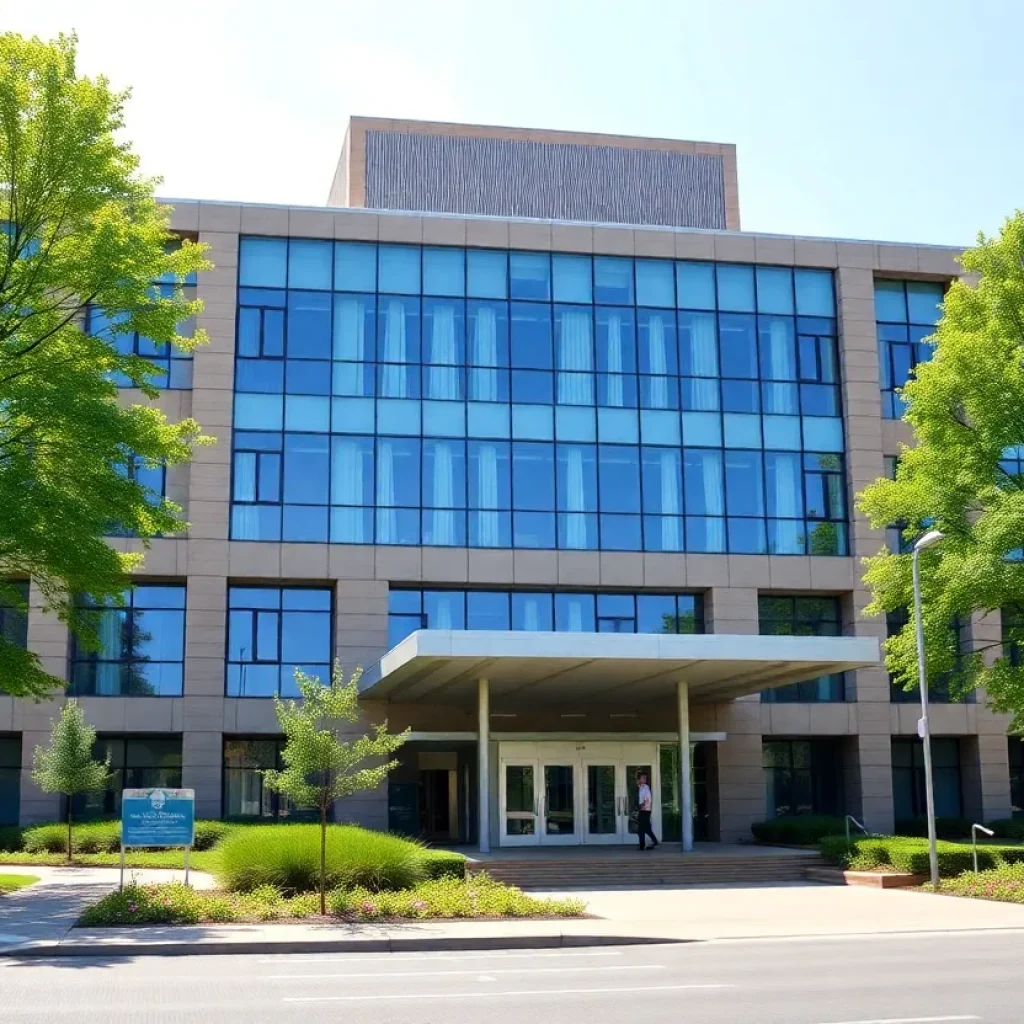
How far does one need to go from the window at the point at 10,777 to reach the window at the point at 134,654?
2.56m

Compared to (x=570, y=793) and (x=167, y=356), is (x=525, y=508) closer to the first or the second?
(x=570, y=793)

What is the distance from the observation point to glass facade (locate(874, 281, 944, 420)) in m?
41.3

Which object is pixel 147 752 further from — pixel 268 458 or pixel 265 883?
pixel 265 883

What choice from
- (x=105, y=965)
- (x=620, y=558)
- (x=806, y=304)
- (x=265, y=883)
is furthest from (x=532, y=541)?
(x=105, y=965)

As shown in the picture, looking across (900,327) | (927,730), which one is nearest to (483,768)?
(927,730)

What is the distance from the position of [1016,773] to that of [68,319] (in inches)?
1246

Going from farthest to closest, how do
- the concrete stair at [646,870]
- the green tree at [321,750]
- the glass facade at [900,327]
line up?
the glass facade at [900,327] → the concrete stair at [646,870] → the green tree at [321,750]

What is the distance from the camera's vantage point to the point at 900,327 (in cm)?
4200

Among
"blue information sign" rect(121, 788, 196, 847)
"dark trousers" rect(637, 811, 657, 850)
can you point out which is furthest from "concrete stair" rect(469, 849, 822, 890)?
"blue information sign" rect(121, 788, 196, 847)

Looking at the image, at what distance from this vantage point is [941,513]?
28.8 meters

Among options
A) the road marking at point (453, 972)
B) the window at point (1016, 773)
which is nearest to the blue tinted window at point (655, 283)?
the window at point (1016, 773)

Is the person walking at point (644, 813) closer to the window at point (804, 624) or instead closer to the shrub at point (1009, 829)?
the window at point (804, 624)

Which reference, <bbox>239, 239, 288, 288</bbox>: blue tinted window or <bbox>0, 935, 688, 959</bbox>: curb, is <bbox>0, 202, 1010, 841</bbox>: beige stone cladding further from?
<bbox>0, 935, 688, 959</bbox>: curb

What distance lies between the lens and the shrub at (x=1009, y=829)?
37781 mm
